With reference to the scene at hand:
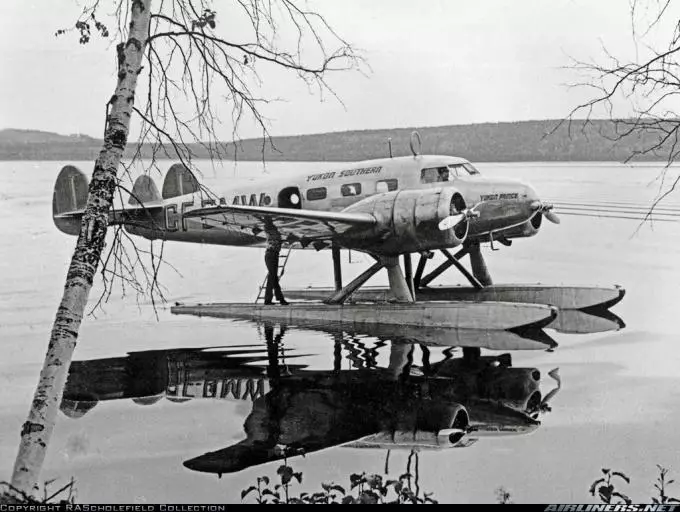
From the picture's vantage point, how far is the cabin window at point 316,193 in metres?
19.7

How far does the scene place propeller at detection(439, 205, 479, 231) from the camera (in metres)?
16.8

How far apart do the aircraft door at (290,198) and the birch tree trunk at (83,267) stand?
13240 mm

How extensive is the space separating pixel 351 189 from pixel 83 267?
1330cm

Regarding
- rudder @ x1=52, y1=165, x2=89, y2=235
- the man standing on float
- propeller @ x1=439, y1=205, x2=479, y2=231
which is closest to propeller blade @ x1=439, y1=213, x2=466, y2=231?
propeller @ x1=439, y1=205, x2=479, y2=231

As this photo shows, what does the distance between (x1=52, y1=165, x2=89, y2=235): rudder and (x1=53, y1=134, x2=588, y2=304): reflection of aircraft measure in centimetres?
118

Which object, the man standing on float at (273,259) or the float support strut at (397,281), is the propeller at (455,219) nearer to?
the float support strut at (397,281)

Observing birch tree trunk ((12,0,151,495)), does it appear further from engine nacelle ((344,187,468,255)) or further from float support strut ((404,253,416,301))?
float support strut ((404,253,416,301))

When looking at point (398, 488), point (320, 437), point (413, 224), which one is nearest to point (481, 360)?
point (413, 224)

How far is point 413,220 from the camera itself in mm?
17156

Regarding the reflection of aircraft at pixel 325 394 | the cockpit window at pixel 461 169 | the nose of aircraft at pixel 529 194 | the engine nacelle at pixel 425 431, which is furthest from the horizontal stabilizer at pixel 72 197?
the engine nacelle at pixel 425 431

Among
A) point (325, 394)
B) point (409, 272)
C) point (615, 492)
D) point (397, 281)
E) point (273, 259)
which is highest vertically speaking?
point (273, 259)

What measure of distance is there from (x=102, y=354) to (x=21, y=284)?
1628 centimetres

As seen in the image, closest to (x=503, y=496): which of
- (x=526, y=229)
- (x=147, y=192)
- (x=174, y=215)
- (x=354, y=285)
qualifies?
(x=354, y=285)

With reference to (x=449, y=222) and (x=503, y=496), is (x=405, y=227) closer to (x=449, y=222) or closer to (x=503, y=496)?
(x=449, y=222)
